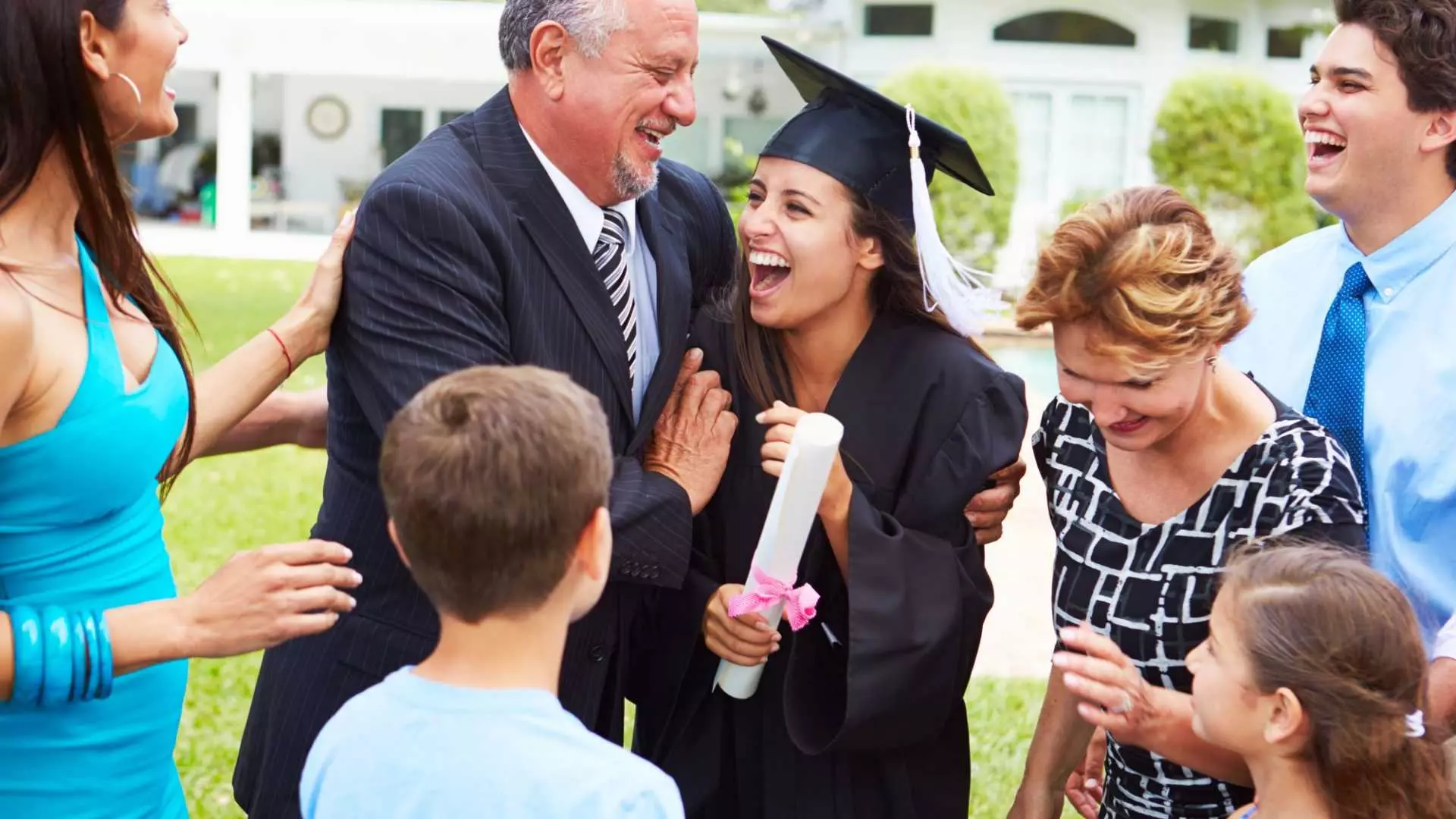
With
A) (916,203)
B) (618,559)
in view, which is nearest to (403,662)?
(618,559)

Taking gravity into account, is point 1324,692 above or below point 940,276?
below

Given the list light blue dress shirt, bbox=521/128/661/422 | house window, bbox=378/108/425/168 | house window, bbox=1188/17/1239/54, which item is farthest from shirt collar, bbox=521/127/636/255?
house window, bbox=378/108/425/168

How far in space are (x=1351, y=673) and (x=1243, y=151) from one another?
63.1 feet

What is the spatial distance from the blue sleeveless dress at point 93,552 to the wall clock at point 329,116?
95.2 feet

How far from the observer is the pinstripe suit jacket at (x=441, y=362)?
2832mm

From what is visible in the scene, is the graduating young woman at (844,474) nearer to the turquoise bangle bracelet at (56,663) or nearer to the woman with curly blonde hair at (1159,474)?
the woman with curly blonde hair at (1159,474)

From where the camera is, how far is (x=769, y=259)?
10.8 ft

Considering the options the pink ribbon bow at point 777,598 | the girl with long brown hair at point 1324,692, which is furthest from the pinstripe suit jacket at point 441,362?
the girl with long brown hair at point 1324,692

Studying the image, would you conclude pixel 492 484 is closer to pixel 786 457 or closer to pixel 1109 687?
pixel 786 457

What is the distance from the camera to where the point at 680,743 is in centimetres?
332

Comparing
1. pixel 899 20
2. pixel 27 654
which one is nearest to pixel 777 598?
pixel 27 654

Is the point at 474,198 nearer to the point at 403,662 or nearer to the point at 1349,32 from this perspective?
the point at 403,662

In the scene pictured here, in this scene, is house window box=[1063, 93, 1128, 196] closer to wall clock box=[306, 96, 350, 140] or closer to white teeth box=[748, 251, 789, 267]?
wall clock box=[306, 96, 350, 140]

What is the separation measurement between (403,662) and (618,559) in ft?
1.44
